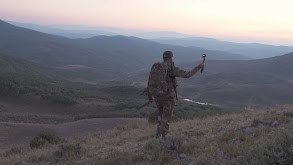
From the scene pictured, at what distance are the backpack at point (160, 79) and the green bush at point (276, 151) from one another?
208 cm

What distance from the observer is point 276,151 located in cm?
383

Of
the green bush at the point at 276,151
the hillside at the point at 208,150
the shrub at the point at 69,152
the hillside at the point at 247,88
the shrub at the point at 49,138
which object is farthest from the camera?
the hillside at the point at 247,88

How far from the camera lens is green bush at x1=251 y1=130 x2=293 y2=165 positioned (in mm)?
3666

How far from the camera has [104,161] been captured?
Answer: 4938mm

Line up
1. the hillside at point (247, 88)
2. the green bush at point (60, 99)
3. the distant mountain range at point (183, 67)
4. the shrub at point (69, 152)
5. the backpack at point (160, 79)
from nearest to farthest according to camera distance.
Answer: the backpack at point (160, 79), the shrub at point (69, 152), the green bush at point (60, 99), the hillside at point (247, 88), the distant mountain range at point (183, 67)

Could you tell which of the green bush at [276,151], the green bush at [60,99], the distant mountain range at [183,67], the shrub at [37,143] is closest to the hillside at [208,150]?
the green bush at [276,151]

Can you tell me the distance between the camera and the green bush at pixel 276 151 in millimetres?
3666

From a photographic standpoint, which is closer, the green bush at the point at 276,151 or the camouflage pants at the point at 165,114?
the green bush at the point at 276,151

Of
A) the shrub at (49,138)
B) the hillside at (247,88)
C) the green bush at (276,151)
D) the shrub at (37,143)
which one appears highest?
the green bush at (276,151)

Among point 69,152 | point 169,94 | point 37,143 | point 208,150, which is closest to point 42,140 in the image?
point 37,143

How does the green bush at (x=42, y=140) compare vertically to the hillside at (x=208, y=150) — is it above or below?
below

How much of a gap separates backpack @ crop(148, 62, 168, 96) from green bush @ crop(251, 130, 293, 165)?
208 centimetres

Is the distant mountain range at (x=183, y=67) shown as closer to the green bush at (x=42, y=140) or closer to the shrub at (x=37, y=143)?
the green bush at (x=42, y=140)

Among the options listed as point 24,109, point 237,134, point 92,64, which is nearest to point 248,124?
point 237,134
